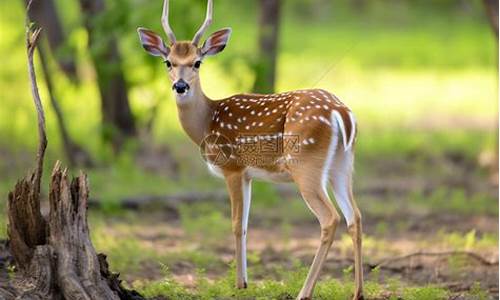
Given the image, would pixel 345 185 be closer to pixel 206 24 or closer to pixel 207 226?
pixel 206 24

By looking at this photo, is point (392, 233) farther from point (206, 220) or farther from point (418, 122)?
point (418, 122)

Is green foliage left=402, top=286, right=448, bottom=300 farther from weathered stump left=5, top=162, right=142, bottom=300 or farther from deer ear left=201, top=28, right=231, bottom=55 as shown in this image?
deer ear left=201, top=28, right=231, bottom=55

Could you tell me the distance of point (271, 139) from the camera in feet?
24.6

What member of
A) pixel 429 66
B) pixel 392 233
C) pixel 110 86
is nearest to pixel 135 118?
pixel 110 86

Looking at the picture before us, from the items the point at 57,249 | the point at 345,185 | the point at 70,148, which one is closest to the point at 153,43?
the point at 345,185

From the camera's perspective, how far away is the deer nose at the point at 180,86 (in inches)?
296

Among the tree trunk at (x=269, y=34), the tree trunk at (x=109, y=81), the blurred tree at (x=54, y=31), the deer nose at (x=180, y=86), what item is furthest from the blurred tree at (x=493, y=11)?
the blurred tree at (x=54, y=31)

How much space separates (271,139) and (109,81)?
7357 mm

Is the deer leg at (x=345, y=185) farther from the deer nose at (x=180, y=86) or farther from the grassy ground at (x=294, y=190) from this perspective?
the deer nose at (x=180, y=86)

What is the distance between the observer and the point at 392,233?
11414 mm

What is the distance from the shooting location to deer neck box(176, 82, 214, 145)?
794 cm

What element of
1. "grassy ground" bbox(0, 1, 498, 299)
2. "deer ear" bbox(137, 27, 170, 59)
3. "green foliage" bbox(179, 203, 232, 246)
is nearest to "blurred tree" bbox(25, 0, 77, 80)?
"grassy ground" bbox(0, 1, 498, 299)

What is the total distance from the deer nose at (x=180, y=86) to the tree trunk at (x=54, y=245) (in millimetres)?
1058

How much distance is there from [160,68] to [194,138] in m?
5.82
